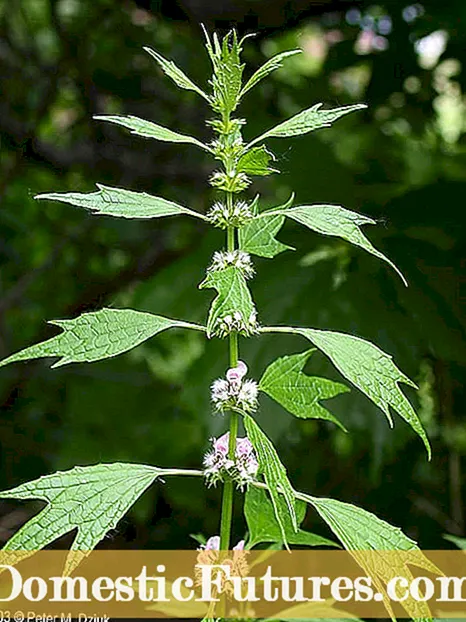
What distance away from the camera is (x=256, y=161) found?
0.37 m

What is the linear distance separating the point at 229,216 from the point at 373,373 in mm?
86

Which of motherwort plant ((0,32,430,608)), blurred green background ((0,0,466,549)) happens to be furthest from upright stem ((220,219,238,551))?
blurred green background ((0,0,466,549))

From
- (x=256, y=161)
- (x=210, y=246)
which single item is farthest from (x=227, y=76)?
(x=210, y=246)

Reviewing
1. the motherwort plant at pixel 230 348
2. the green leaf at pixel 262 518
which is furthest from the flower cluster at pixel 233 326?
the green leaf at pixel 262 518

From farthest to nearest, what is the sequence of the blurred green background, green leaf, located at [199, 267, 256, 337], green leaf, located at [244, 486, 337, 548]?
the blurred green background, green leaf, located at [244, 486, 337, 548], green leaf, located at [199, 267, 256, 337]

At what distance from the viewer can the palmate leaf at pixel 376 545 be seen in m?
0.36

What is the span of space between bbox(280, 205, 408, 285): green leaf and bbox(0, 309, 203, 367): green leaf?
60mm

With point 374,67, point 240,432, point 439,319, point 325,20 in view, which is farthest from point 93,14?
point 240,432

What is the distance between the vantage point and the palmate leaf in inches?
14.1

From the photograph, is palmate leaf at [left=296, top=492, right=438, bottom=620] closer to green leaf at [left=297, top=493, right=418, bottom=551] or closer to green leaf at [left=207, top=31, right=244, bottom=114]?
green leaf at [left=297, top=493, right=418, bottom=551]

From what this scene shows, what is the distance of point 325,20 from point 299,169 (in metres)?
0.27

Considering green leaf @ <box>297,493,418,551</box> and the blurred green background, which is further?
the blurred green background

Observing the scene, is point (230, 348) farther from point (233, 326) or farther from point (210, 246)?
point (210, 246)

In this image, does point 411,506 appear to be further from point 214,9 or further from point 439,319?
point 214,9
